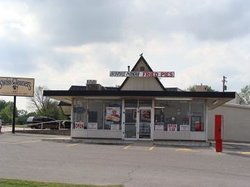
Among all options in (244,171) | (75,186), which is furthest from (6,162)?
(244,171)

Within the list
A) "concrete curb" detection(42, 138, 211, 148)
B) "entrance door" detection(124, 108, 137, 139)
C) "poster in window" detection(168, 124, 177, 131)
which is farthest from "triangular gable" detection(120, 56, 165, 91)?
"concrete curb" detection(42, 138, 211, 148)

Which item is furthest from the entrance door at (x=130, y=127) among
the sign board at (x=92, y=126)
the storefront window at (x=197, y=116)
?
the storefront window at (x=197, y=116)

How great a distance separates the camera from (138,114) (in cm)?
3534

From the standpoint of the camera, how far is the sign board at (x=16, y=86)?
159 ft

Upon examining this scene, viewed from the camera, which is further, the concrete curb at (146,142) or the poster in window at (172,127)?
the poster in window at (172,127)

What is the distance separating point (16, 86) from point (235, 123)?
800 inches

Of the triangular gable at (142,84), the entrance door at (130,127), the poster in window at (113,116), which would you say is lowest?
the entrance door at (130,127)

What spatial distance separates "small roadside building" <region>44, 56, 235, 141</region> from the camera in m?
34.7

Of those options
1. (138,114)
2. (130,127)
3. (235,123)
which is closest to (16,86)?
(130,127)

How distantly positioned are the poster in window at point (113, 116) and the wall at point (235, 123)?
53.8 feet

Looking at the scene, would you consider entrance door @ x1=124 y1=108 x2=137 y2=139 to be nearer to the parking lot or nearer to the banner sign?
the banner sign

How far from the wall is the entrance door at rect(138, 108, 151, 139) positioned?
1565 cm

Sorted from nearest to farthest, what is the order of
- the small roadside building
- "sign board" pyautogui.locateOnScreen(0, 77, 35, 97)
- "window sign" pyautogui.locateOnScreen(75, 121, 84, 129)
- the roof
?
the roof < the small roadside building < "window sign" pyautogui.locateOnScreen(75, 121, 84, 129) < "sign board" pyautogui.locateOnScreen(0, 77, 35, 97)

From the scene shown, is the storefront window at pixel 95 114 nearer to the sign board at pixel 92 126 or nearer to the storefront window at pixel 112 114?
the sign board at pixel 92 126
